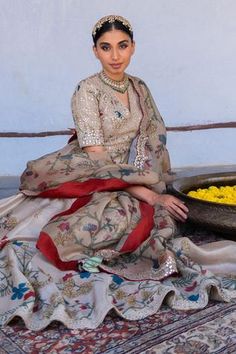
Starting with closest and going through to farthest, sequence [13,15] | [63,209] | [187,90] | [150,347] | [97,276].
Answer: [150,347], [97,276], [63,209], [13,15], [187,90]

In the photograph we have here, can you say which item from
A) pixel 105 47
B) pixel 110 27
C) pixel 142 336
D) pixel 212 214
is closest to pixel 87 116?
pixel 105 47

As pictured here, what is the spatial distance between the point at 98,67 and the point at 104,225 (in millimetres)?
2447

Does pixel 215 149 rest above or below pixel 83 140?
below

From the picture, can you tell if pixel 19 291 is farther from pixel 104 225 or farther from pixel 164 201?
pixel 164 201

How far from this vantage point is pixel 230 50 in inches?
215

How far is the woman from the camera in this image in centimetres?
279

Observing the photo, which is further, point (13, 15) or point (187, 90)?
point (187, 90)

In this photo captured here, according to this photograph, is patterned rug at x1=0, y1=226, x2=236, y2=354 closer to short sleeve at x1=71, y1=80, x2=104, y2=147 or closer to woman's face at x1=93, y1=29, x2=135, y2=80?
short sleeve at x1=71, y1=80, x2=104, y2=147

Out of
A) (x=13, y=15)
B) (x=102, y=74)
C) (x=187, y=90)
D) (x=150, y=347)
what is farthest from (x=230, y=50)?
(x=150, y=347)

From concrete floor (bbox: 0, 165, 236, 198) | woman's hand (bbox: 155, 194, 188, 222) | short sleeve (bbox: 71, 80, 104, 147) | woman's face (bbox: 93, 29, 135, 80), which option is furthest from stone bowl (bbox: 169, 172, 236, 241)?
concrete floor (bbox: 0, 165, 236, 198)

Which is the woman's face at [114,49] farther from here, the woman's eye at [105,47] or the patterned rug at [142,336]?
the patterned rug at [142,336]

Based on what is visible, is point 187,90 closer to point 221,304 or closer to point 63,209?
point 63,209

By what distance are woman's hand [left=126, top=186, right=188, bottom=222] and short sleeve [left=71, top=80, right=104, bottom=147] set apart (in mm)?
325

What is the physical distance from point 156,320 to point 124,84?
57.9 inches
